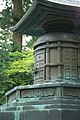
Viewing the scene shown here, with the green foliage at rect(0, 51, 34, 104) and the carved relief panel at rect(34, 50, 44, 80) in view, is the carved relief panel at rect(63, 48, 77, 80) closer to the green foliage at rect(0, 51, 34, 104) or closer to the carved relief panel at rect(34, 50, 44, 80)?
the carved relief panel at rect(34, 50, 44, 80)

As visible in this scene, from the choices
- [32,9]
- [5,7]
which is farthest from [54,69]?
[5,7]

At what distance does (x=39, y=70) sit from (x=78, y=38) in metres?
1.64

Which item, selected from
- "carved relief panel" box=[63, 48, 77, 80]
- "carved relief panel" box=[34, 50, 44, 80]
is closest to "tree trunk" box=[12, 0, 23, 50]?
"carved relief panel" box=[34, 50, 44, 80]

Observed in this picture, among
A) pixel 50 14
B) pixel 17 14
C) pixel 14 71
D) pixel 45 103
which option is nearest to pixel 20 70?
pixel 14 71

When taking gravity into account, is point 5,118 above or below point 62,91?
below

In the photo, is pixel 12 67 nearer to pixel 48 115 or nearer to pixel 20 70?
pixel 20 70

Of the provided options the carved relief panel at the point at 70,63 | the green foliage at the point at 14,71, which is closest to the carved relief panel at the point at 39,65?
the carved relief panel at the point at 70,63

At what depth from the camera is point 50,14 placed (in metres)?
9.67

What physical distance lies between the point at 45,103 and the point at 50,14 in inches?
111

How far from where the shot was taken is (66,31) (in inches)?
407

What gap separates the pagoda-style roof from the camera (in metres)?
9.10

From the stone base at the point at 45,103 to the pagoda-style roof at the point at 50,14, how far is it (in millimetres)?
2188

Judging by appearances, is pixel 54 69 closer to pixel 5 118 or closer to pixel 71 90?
pixel 71 90

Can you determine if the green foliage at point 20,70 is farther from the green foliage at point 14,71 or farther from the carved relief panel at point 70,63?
the carved relief panel at point 70,63
